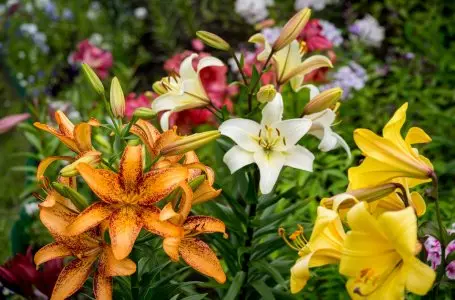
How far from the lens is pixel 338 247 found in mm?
1073

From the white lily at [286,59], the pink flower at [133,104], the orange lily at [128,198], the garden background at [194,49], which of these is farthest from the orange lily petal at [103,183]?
the pink flower at [133,104]

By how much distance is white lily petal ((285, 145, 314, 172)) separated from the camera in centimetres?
142

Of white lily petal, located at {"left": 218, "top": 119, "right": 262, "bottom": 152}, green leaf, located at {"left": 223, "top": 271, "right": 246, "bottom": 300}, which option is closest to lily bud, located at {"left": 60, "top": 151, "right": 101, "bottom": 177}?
white lily petal, located at {"left": 218, "top": 119, "right": 262, "bottom": 152}

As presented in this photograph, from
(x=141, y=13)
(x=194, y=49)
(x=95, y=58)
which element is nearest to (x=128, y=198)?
(x=95, y=58)

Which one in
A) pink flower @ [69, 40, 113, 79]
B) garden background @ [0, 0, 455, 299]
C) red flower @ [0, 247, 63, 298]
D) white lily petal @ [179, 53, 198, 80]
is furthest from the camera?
pink flower @ [69, 40, 113, 79]

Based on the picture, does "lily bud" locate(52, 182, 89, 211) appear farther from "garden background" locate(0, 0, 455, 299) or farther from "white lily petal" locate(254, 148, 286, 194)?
"garden background" locate(0, 0, 455, 299)

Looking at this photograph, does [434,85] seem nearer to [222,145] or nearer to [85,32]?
[222,145]

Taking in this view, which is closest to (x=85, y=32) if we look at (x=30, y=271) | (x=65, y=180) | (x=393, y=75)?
(x=393, y=75)

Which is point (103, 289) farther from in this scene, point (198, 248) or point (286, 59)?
point (286, 59)

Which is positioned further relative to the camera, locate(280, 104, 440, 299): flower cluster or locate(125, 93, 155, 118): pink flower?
locate(125, 93, 155, 118): pink flower

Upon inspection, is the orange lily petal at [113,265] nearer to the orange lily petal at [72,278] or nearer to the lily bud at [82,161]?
the orange lily petal at [72,278]

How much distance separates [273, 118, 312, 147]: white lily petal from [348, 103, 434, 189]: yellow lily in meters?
0.26

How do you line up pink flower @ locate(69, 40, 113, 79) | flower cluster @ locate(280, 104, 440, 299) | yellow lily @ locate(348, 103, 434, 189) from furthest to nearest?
pink flower @ locate(69, 40, 113, 79) → yellow lily @ locate(348, 103, 434, 189) → flower cluster @ locate(280, 104, 440, 299)

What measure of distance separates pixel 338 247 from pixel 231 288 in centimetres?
55
